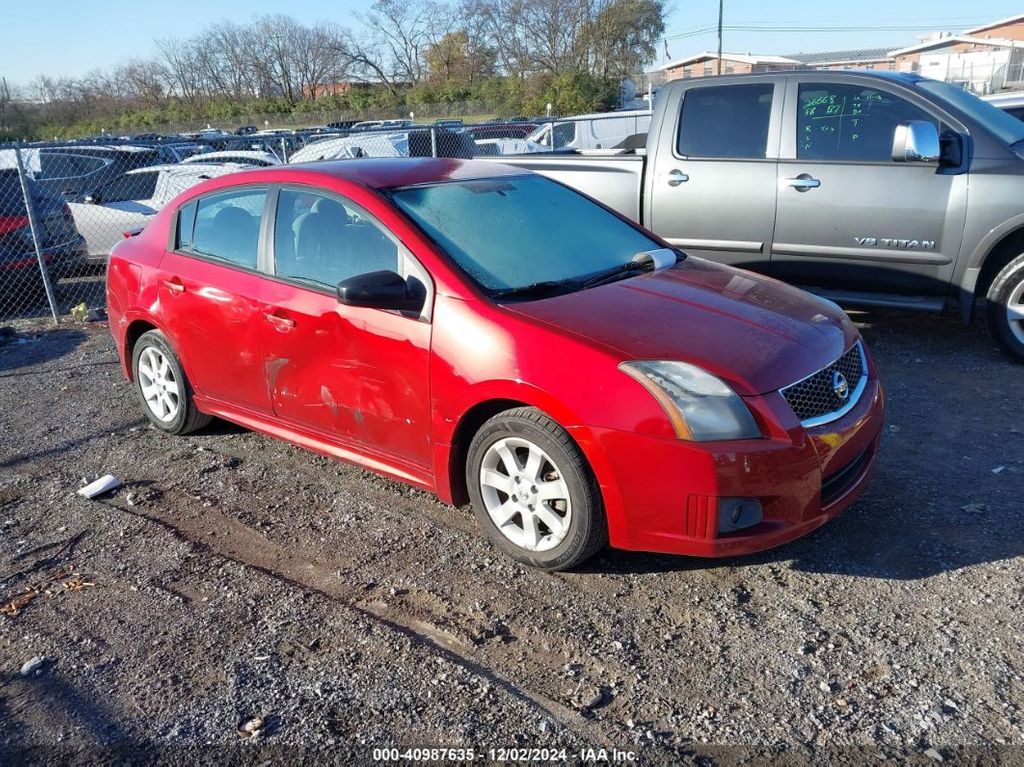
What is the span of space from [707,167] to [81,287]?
7.99 metres

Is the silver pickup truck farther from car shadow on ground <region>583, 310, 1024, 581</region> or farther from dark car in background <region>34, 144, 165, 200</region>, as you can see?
dark car in background <region>34, 144, 165, 200</region>

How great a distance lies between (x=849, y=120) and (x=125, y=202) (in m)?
9.25

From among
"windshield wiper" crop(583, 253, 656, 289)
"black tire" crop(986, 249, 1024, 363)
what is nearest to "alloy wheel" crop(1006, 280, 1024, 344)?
"black tire" crop(986, 249, 1024, 363)

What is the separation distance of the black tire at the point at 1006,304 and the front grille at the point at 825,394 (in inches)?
108

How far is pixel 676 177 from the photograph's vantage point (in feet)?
22.2

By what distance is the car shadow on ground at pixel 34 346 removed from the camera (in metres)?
7.61

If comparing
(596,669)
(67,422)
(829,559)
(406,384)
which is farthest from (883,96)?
(67,422)

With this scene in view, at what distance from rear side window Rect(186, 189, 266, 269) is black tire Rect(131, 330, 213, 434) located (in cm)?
65

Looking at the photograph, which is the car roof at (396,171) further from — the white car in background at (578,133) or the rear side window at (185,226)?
the white car in background at (578,133)

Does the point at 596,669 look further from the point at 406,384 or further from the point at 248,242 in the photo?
the point at 248,242

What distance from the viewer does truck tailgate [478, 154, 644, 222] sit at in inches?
276

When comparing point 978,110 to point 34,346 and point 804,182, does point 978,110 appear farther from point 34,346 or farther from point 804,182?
point 34,346

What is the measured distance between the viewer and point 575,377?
10.9 feet

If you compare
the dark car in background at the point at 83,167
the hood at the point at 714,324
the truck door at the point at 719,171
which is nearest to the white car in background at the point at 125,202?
the dark car in background at the point at 83,167
